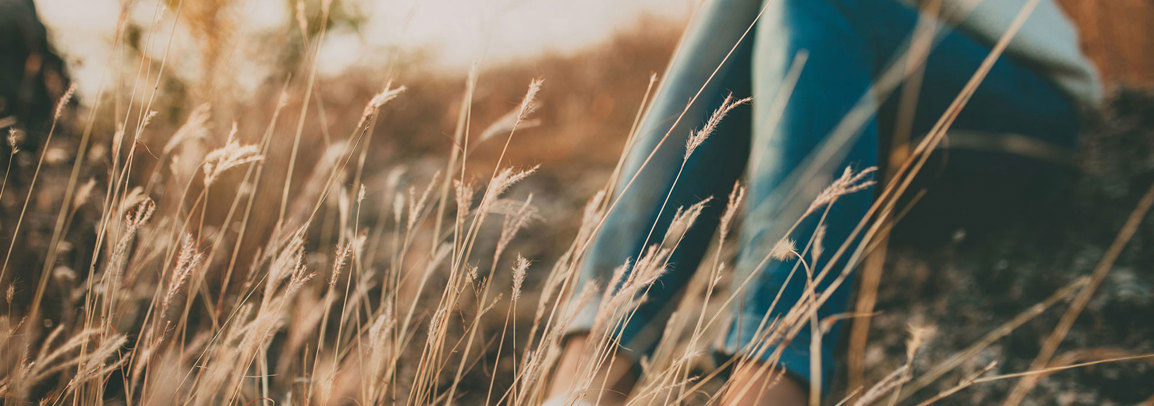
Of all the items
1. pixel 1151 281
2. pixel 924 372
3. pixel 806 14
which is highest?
pixel 806 14

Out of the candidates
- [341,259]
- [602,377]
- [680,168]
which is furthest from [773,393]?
[341,259]

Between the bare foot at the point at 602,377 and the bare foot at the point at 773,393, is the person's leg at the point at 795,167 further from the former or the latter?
the bare foot at the point at 602,377

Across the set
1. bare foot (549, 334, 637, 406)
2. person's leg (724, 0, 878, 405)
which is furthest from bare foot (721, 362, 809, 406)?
bare foot (549, 334, 637, 406)

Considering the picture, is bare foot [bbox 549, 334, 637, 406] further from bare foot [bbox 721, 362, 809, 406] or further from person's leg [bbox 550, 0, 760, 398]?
bare foot [bbox 721, 362, 809, 406]

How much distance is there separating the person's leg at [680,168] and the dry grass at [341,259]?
0.03 meters

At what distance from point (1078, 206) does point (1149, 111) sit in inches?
15.2

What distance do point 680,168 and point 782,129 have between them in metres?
0.14

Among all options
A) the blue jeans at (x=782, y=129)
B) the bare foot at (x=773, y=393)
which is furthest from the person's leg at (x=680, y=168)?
the bare foot at (x=773, y=393)

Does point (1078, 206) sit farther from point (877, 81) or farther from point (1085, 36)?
point (1085, 36)

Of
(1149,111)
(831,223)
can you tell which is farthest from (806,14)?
(1149,111)

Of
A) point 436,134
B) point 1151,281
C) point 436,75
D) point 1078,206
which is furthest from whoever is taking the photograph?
point 436,75

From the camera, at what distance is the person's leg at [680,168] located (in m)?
0.72

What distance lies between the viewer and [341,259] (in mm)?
503

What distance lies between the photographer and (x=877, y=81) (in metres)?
0.82
